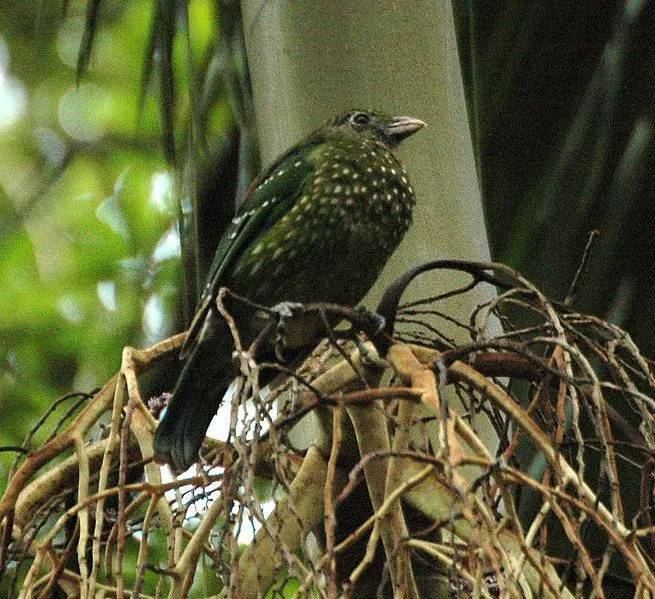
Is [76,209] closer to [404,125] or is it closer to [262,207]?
[262,207]

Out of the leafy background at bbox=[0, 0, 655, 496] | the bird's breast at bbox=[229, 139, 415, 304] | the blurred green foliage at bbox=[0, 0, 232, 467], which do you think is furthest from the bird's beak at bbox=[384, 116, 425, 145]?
the blurred green foliage at bbox=[0, 0, 232, 467]

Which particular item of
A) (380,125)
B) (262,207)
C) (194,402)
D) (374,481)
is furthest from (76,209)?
(374,481)

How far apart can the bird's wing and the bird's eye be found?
0.25 ft

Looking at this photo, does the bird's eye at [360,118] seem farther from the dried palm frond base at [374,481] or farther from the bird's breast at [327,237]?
the dried palm frond base at [374,481]

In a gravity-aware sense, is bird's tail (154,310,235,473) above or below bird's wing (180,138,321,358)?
below

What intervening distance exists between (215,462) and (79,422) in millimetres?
195

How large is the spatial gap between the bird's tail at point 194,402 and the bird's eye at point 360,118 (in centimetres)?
41

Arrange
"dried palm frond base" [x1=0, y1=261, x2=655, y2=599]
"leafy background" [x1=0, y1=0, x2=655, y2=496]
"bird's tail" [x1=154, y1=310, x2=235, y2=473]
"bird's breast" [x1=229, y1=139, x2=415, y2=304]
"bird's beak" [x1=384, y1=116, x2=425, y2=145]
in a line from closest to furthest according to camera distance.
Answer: "dried palm frond base" [x1=0, y1=261, x2=655, y2=599] < "bird's tail" [x1=154, y1=310, x2=235, y2=473] < "bird's beak" [x1=384, y1=116, x2=425, y2=145] < "bird's breast" [x1=229, y1=139, x2=415, y2=304] < "leafy background" [x1=0, y1=0, x2=655, y2=496]

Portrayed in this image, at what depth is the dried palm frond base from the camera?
1234 millimetres

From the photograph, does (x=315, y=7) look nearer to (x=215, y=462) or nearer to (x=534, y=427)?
(x=215, y=462)

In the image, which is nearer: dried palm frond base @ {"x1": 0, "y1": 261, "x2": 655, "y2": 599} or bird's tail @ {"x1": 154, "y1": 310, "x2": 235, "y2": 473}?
dried palm frond base @ {"x1": 0, "y1": 261, "x2": 655, "y2": 599}

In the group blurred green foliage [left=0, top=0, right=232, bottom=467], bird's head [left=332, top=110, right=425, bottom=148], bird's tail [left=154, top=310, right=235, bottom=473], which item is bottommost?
blurred green foliage [left=0, top=0, right=232, bottom=467]

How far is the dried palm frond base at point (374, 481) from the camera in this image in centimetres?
123

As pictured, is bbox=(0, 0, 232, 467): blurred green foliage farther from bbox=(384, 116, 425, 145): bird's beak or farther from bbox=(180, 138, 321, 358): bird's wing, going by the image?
bbox=(384, 116, 425, 145): bird's beak
